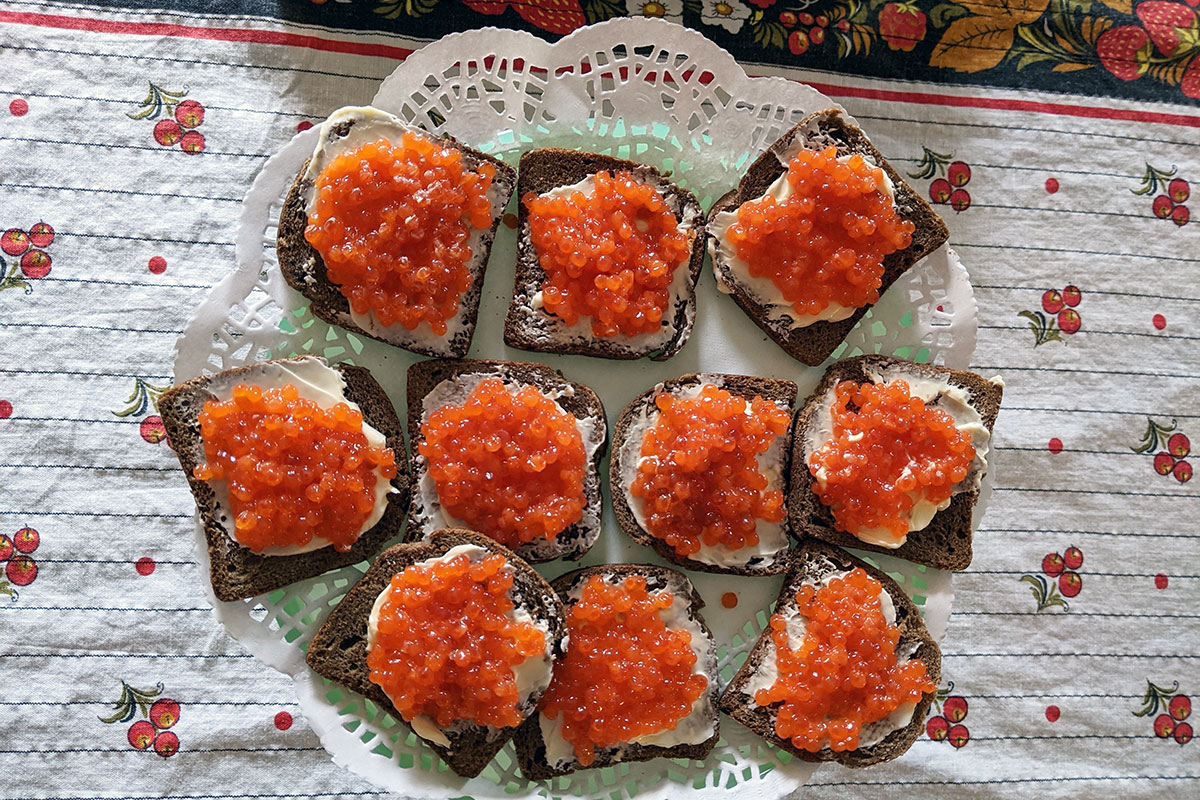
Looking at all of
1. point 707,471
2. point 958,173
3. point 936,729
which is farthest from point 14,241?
point 936,729

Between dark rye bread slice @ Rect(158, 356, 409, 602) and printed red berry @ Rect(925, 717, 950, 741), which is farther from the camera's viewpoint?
printed red berry @ Rect(925, 717, 950, 741)

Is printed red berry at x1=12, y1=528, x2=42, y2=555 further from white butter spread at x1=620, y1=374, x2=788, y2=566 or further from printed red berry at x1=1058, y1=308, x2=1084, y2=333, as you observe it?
printed red berry at x1=1058, y1=308, x2=1084, y2=333

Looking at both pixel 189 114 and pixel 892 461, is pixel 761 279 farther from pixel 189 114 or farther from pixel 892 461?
pixel 189 114

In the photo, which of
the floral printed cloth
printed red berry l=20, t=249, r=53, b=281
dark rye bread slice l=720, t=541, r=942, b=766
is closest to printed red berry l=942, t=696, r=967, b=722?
the floral printed cloth

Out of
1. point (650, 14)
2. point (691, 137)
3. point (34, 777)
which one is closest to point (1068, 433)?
point (691, 137)

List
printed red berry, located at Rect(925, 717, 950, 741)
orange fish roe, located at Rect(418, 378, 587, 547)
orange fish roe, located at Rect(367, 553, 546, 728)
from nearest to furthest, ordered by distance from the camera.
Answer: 1. orange fish roe, located at Rect(367, 553, 546, 728)
2. orange fish roe, located at Rect(418, 378, 587, 547)
3. printed red berry, located at Rect(925, 717, 950, 741)

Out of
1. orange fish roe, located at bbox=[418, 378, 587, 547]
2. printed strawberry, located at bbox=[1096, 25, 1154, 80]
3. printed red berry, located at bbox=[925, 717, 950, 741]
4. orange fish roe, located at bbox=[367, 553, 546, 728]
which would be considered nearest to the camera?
orange fish roe, located at bbox=[367, 553, 546, 728]

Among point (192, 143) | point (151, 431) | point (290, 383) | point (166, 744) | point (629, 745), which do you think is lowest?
point (166, 744)
